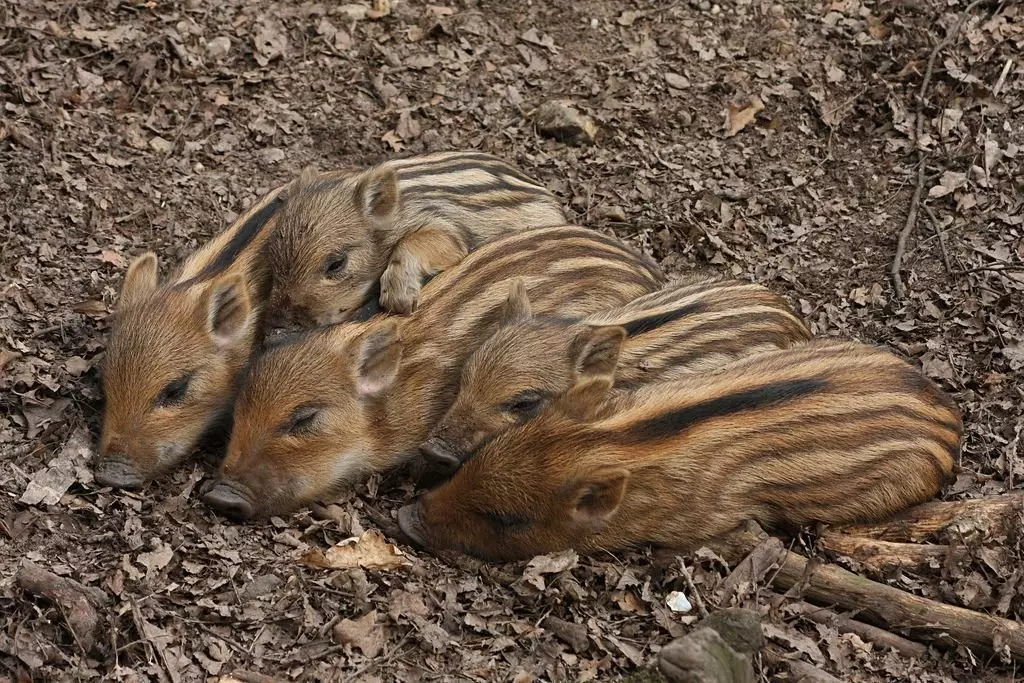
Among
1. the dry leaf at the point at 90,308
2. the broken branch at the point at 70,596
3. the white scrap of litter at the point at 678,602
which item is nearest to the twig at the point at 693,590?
the white scrap of litter at the point at 678,602

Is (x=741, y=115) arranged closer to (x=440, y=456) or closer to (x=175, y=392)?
(x=440, y=456)

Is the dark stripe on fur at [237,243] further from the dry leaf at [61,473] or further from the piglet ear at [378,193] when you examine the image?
the dry leaf at [61,473]

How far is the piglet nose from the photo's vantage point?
4.77m

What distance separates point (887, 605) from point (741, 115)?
12.4 feet

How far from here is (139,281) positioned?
5.17 metres

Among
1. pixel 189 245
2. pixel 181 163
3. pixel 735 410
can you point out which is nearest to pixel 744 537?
pixel 735 410

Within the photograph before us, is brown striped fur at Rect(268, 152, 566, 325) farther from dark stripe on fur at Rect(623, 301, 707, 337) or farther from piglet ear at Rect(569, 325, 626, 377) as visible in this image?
dark stripe on fur at Rect(623, 301, 707, 337)

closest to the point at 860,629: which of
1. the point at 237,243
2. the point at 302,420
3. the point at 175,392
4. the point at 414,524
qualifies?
the point at 414,524

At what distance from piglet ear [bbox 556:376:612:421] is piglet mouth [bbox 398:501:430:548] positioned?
722 millimetres

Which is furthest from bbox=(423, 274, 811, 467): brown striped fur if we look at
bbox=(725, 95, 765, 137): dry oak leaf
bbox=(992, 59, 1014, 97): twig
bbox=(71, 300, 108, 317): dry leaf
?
bbox=(992, 59, 1014, 97): twig

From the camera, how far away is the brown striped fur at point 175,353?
477 cm

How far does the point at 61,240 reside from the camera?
5727 mm

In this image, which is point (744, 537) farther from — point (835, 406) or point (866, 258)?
point (866, 258)

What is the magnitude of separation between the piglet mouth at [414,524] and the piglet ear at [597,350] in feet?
3.12
